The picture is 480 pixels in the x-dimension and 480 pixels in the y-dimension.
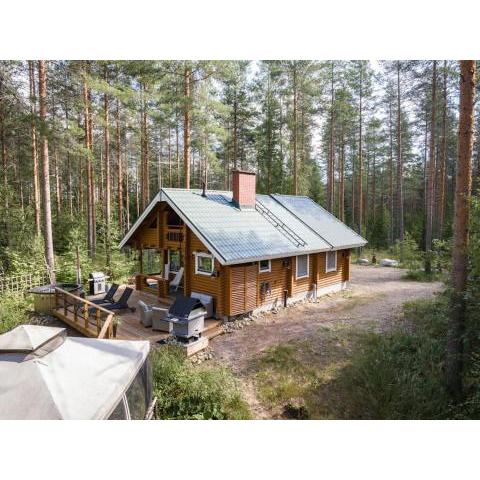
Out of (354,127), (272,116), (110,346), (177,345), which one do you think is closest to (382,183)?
(354,127)

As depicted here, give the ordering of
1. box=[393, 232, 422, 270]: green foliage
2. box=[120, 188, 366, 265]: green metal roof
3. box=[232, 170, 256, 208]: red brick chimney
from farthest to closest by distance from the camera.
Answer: box=[393, 232, 422, 270]: green foliage
box=[232, 170, 256, 208]: red brick chimney
box=[120, 188, 366, 265]: green metal roof

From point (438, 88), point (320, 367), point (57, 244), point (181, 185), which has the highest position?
point (438, 88)

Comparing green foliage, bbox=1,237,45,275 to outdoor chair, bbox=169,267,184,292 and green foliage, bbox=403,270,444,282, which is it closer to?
outdoor chair, bbox=169,267,184,292

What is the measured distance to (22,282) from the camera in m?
10.2

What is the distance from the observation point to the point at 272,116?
2159 centimetres

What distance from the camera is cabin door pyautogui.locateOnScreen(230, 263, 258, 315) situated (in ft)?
30.0

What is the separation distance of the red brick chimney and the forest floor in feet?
12.8

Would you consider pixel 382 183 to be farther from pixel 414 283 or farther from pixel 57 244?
pixel 57 244

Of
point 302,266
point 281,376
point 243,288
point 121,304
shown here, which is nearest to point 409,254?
point 302,266

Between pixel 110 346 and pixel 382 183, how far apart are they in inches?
1374

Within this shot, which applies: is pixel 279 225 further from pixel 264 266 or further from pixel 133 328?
pixel 133 328

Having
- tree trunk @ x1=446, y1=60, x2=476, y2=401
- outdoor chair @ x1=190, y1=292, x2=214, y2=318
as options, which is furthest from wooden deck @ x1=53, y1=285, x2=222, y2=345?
tree trunk @ x1=446, y1=60, x2=476, y2=401

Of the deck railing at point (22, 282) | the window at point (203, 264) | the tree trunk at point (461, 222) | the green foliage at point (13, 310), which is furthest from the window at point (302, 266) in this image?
the deck railing at point (22, 282)

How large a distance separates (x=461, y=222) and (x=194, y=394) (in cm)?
549
